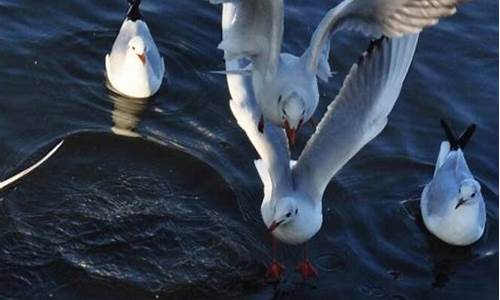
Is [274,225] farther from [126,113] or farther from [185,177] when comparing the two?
[126,113]

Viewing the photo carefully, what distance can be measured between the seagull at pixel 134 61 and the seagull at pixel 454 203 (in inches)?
99.1

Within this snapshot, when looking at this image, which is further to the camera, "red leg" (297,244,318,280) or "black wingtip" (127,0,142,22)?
"black wingtip" (127,0,142,22)

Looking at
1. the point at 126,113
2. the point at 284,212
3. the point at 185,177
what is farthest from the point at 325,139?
the point at 126,113

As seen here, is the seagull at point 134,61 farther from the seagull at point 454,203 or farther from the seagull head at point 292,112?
the seagull at point 454,203

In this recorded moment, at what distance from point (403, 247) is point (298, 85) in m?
1.62

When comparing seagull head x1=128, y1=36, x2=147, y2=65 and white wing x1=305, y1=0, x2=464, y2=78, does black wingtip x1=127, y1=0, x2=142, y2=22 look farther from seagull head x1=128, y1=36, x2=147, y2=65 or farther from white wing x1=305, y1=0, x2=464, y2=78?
white wing x1=305, y1=0, x2=464, y2=78

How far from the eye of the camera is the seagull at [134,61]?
30.1 ft

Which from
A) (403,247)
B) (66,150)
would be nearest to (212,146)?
(66,150)

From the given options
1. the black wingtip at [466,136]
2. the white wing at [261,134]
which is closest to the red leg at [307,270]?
the white wing at [261,134]

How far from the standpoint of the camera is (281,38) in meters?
7.37

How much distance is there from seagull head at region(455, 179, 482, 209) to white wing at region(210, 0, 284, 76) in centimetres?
181

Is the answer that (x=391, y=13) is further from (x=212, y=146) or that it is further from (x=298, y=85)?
(x=212, y=146)

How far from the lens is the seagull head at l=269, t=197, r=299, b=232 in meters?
7.38

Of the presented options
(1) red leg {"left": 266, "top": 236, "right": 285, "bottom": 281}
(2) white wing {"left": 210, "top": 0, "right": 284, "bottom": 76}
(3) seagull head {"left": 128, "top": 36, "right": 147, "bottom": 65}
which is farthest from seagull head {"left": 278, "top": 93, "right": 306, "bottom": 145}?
(3) seagull head {"left": 128, "top": 36, "right": 147, "bottom": 65}
